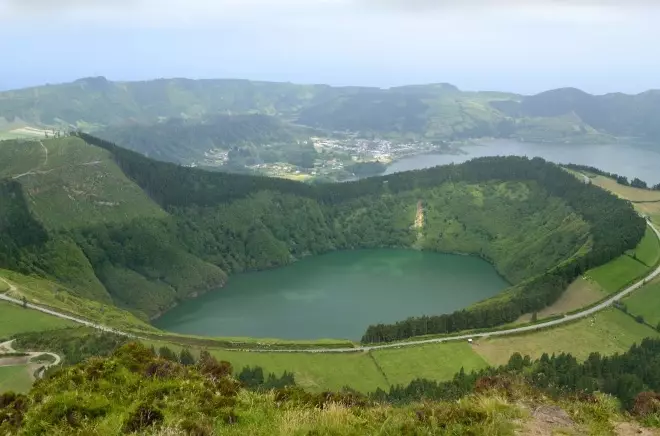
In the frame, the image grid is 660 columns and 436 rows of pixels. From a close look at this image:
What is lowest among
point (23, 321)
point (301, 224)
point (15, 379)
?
point (301, 224)

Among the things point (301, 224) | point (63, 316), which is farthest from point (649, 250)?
point (63, 316)

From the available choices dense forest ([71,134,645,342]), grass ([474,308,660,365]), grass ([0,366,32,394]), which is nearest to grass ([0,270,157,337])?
grass ([0,366,32,394])

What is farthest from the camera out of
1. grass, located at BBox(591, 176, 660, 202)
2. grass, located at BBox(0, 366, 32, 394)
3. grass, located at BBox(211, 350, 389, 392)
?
grass, located at BBox(591, 176, 660, 202)

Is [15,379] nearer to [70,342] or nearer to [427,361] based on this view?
[70,342]

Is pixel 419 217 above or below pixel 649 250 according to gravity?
below

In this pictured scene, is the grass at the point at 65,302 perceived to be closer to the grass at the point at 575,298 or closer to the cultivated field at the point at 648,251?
the grass at the point at 575,298

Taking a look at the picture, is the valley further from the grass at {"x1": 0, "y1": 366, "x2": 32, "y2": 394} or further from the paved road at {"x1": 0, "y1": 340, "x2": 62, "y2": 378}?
the paved road at {"x1": 0, "y1": 340, "x2": 62, "y2": 378}

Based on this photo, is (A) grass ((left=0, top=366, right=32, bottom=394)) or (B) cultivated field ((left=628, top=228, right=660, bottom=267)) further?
(B) cultivated field ((left=628, top=228, right=660, bottom=267))
